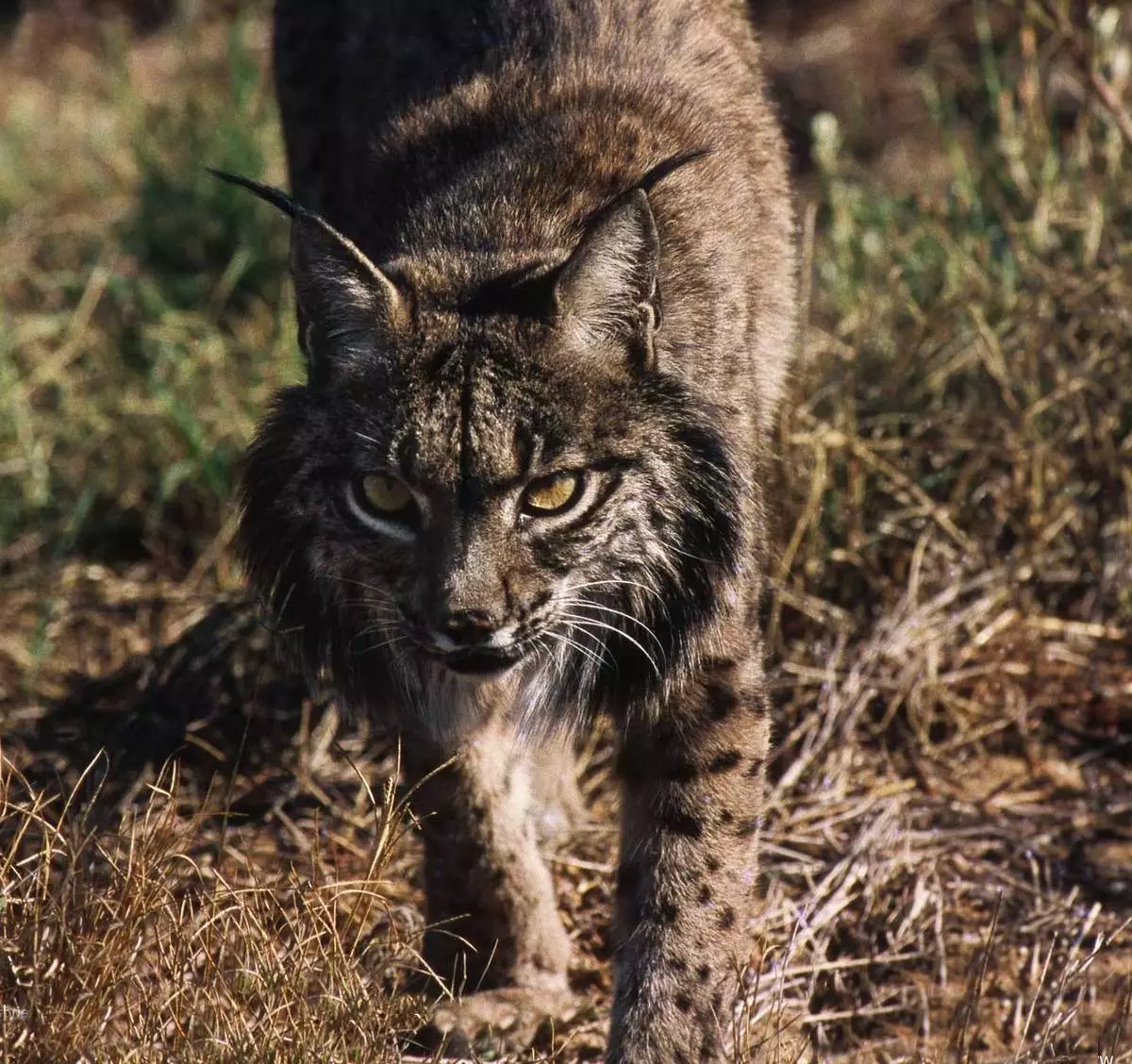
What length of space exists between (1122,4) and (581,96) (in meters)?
3.50

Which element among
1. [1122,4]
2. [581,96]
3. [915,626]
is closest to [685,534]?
[581,96]

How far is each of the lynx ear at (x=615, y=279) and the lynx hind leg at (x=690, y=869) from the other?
26.4 inches

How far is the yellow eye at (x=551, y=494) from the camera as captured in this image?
3212 millimetres

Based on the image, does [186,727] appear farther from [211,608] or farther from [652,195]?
[652,195]

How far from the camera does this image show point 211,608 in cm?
491

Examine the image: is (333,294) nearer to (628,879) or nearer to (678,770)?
(678,770)

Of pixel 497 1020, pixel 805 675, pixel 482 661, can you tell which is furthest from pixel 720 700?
pixel 805 675

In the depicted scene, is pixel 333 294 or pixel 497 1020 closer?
pixel 333 294

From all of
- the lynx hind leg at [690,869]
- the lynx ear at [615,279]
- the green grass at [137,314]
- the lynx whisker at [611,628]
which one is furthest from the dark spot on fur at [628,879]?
the green grass at [137,314]

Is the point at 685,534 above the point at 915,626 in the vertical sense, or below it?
above

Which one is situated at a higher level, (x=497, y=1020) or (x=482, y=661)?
(x=482, y=661)

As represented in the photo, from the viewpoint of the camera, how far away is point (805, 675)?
4570 millimetres

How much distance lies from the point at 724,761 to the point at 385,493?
0.82m

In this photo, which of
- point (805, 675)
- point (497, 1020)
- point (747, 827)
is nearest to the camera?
point (747, 827)
